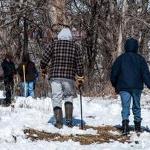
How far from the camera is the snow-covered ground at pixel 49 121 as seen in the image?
8969mm

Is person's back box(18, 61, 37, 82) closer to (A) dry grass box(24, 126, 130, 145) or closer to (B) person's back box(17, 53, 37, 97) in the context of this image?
(B) person's back box(17, 53, 37, 97)

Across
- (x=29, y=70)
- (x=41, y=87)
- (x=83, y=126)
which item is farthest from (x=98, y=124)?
(x=41, y=87)

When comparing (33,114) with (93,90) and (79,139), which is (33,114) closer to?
(79,139)

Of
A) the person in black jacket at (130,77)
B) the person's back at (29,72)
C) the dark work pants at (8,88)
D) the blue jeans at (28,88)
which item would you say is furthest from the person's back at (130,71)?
the person's back at (29,72)

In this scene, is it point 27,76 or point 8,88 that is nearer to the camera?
point 8,88

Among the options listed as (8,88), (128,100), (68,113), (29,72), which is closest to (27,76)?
(29,72)

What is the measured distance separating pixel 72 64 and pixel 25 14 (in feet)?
50.3

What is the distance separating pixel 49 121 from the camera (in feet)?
38.1

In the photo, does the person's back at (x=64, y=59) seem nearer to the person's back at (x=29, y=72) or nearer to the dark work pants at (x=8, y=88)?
the dark work pants at (x=8, y=88)

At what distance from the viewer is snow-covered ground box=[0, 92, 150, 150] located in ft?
29.4

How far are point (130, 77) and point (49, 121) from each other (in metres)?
2.07

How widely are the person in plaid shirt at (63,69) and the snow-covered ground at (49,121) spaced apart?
1.33 ft

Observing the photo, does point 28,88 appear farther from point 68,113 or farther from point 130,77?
point 130,77

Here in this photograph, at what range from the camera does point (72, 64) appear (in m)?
11.0
